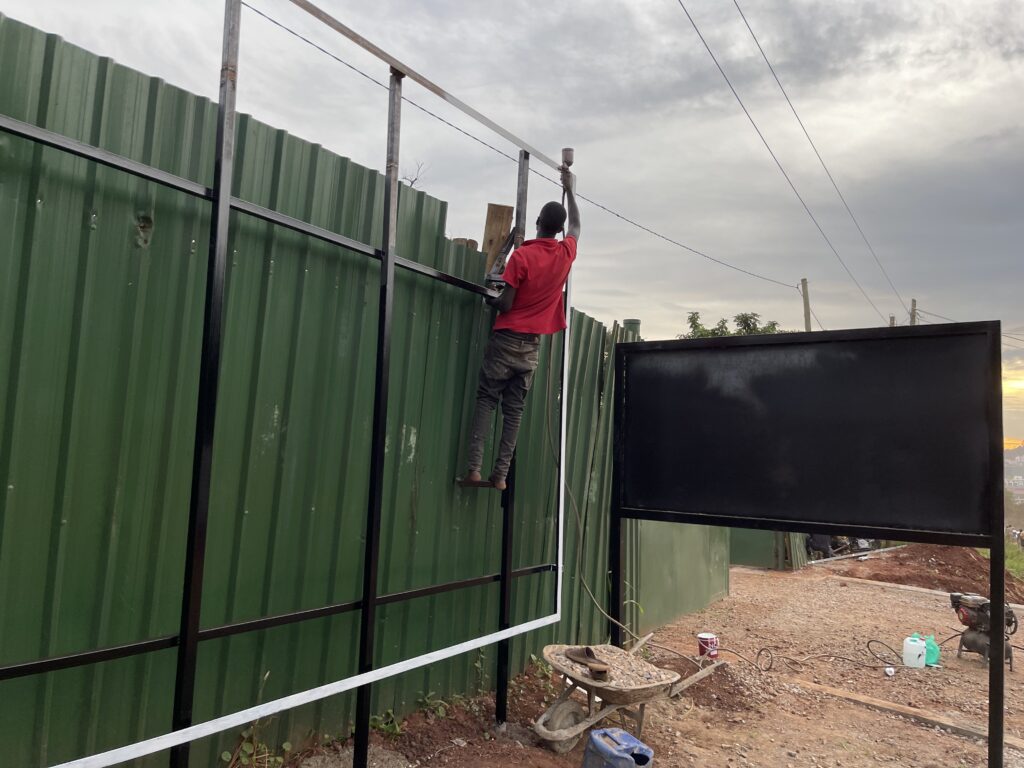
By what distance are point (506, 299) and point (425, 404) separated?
2.51ft

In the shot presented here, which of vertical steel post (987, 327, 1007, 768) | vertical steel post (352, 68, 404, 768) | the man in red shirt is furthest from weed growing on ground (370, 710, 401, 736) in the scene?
vertical steel post (987, 327, 1007, 768)

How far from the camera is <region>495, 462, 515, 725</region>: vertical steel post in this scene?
4152 millimetres

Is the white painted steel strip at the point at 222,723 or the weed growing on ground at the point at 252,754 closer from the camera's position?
the white painted steel strip at the point at 222,723

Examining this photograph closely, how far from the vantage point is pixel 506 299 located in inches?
Answer: 156

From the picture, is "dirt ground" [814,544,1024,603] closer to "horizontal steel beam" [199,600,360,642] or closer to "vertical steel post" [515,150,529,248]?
"vertical steel post" [515,150,529,248]

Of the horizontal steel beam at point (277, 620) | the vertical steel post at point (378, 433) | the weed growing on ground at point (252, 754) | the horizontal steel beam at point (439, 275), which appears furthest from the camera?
the horizontal steel beam at point (439, 275)

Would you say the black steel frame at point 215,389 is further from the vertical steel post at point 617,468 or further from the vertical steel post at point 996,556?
the vertical steel post at point 996,556

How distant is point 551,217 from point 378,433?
1748 mm

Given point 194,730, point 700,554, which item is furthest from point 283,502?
point 700,554

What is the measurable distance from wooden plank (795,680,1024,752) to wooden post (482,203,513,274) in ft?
14.5

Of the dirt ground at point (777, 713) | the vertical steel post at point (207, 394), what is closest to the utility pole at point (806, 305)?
the dirt ground at point (777, 713)

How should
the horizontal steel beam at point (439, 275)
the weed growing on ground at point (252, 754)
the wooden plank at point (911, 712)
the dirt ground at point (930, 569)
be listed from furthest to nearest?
the dirt ground at point (930, 569) < the wooden plank at point (911, 712) < the horizontal steel beam at point (439, 275) < the weed growing on ground at point (252, 754)

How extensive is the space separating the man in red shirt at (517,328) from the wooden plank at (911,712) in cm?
359

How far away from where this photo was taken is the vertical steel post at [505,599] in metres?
4.15
